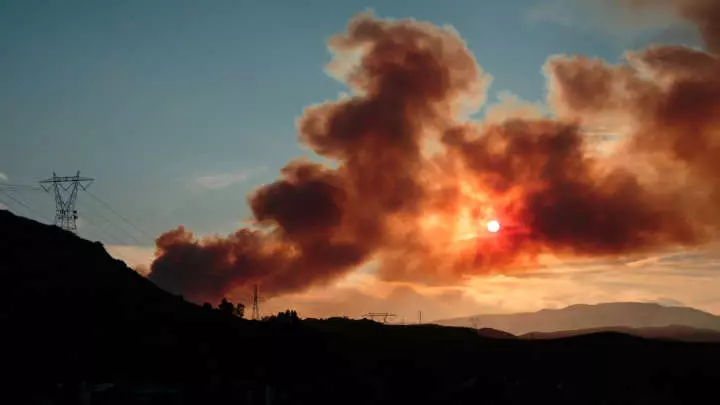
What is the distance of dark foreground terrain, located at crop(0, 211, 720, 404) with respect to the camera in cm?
6644

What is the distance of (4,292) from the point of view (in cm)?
8094

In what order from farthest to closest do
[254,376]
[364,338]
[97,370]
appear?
1. [364,338]
2. [254,376]
3. [97,370]

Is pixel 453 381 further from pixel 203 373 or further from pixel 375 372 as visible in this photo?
pixel 203 373

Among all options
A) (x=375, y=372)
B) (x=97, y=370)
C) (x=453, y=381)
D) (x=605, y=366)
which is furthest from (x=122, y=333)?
(x=605, y=366)

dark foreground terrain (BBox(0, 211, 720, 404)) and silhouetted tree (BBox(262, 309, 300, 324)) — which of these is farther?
silhouetted tree (BBox(262, 309, 300, 324))

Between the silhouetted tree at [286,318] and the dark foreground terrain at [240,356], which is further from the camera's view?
the silhouetted tree at [286,318]

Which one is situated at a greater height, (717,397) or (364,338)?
(364,338)

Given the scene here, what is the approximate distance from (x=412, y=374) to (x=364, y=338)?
31.5 meters

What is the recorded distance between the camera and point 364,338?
104 m

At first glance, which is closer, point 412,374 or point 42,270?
point 412,374

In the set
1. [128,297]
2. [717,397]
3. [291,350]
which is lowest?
[717,397]

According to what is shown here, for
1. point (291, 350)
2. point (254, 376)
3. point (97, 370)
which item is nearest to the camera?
point (97, 370)

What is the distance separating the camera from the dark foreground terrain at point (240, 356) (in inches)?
2616

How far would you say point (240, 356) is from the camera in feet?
270
